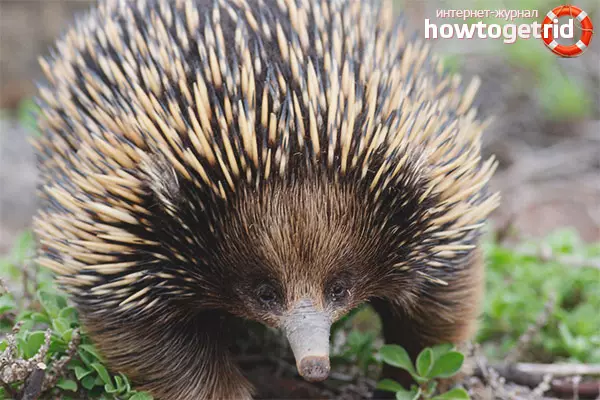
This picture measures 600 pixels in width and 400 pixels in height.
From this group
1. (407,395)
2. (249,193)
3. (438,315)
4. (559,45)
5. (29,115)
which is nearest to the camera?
(249,193)

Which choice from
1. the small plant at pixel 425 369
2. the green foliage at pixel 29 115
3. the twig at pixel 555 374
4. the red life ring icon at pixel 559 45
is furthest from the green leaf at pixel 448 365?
the green foliage at pixel 29 115

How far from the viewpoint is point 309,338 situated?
231 centimetres

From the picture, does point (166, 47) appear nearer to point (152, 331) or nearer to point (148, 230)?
point (148, 230)

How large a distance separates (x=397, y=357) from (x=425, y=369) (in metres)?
0.11

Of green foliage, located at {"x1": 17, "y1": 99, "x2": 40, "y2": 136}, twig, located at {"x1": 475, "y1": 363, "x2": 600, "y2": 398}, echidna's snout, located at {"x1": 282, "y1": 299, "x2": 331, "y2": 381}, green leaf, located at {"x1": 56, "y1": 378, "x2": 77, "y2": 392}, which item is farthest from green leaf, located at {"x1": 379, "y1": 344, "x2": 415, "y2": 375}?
green foliage, located at {"x1": 17, "y1": 99, "x2": 40, "y2": 136}

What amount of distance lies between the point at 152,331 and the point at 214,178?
60cm

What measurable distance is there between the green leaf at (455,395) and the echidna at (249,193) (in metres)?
0.27

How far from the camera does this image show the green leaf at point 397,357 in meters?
3.01

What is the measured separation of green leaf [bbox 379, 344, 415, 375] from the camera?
301cm

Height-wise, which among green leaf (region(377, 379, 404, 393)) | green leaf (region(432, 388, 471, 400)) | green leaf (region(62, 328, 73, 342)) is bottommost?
green leaf (region(432, 388, 471, 400))

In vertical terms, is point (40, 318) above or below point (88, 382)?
above

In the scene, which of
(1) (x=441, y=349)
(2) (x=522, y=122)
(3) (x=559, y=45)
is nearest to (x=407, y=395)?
(1) (x=441, y=349)

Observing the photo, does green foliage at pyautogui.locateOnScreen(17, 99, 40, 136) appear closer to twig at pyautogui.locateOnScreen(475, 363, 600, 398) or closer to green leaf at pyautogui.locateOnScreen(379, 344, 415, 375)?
green leaf at pyautogui.locateOnScreen(379, 344, 415, 375)

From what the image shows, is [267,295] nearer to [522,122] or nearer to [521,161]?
[521,161]
